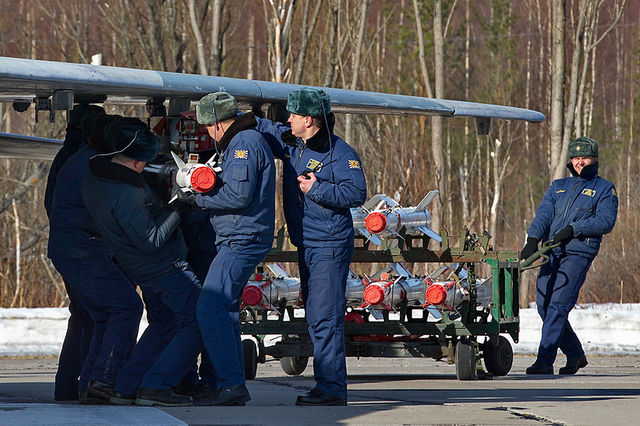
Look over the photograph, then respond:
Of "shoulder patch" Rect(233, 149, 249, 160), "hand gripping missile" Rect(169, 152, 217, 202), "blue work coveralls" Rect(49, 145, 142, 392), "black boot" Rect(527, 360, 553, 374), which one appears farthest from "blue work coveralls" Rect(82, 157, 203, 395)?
"black boot" Rect(527, 360, 553, 374)

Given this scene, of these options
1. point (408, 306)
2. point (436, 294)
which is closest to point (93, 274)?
point (436, 294)

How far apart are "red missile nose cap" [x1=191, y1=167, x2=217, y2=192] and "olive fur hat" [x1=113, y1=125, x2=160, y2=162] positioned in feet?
1.11

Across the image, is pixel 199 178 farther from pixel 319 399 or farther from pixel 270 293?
pixel 270 293

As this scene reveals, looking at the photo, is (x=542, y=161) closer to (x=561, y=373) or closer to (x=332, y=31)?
(x=332, y=31)

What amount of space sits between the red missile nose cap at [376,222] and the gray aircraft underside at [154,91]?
2.72 ft

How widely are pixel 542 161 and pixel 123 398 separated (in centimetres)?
3406

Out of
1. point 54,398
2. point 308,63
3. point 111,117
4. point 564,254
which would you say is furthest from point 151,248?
point 308,63

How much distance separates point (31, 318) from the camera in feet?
38.6

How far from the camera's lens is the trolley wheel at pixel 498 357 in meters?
9.20

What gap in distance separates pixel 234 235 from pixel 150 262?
0.52 m

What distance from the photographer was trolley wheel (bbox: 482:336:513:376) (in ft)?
30.2

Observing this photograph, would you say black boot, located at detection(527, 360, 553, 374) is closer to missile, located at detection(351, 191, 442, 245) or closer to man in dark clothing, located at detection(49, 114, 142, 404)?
missile, located at detection(351, 191, 442, 245)

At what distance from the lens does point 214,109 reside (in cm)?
612

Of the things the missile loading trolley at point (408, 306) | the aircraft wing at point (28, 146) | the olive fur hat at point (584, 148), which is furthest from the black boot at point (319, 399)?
the aircraft wing at point (28, 146)
